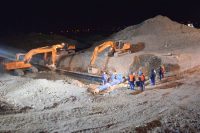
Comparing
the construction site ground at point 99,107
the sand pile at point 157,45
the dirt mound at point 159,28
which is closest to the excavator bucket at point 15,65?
the construction site ground at point 99,107

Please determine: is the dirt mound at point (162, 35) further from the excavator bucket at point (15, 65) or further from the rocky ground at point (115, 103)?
the excavator bucket at point (15, 65)

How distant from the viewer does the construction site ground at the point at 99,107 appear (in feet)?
44.3

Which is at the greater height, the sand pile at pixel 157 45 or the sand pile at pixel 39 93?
the sand pile at pixel 157 45

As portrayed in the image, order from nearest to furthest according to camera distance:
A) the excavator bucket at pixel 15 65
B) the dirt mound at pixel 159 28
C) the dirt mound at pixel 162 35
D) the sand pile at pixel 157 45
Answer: the excavator bucket at pixel 15 65, the sand pile at pixel 157 45, the dirt mound at pixel 162 35, the dirt mound at pixel 159 28

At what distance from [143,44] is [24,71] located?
12013mm

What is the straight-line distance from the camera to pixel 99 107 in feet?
54.4

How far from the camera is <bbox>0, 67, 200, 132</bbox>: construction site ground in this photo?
13492mm

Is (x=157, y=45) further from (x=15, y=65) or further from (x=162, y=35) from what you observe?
(x=15, y=65)

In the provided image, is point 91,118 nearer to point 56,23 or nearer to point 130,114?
point 130,114

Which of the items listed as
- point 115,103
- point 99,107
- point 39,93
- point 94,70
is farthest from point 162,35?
point 99,107

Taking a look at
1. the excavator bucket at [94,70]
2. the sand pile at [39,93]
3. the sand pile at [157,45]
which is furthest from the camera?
the sand pile at [157,45]

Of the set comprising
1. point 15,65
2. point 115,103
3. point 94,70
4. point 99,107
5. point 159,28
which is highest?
point 159,28

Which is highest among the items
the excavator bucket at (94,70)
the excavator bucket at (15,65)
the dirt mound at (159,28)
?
the dirt mound at (159,28)

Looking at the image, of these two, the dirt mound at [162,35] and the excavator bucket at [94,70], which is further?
the dirt mound at [162,35]
